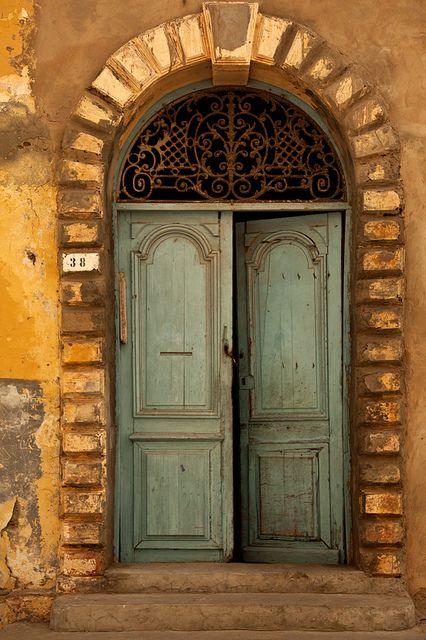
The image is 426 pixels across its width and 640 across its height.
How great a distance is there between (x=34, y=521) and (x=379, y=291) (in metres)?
2.55

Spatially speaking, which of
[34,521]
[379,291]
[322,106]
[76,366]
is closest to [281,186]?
[322,106]

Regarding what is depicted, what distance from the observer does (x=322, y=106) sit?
6.23m

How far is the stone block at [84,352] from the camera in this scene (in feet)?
19.9

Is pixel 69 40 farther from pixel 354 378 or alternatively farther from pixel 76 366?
pixel 354 378

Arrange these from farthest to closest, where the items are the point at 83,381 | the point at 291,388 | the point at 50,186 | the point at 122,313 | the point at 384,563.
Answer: the point at 291,388 → the point at 122,313 → the point at 50,186 → the point at 83,381 → the point at 384,563

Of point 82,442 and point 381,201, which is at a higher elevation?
point 381,201

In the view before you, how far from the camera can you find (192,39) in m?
6.18

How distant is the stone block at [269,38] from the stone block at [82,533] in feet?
10.0

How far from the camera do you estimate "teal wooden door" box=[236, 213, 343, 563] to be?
Answer: 6.41m

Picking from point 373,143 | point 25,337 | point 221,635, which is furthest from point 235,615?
point 373,143

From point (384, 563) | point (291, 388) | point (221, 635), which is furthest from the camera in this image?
point (291, 388)

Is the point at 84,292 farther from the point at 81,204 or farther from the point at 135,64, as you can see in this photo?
the point at 135,64

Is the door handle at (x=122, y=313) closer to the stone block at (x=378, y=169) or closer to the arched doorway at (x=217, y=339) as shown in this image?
the arched doorway at (x=217, y=339)

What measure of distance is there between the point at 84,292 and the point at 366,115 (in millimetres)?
2052
